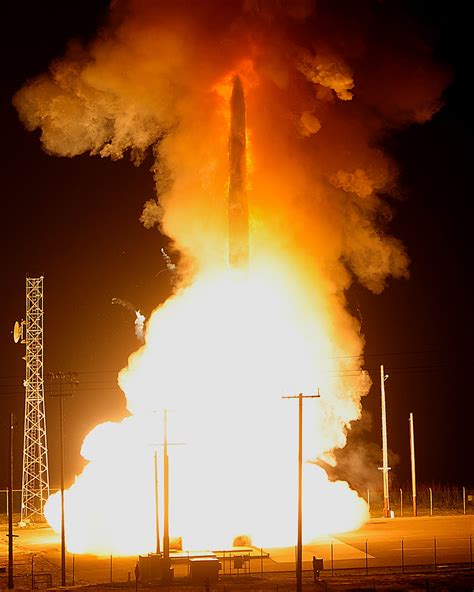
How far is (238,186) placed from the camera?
151 feet

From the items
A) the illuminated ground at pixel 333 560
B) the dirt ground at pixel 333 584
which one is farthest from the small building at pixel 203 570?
the illuminated ground at pixel 333 560

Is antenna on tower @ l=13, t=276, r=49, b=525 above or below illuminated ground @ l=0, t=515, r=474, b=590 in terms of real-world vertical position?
above

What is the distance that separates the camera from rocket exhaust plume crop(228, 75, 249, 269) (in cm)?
4556

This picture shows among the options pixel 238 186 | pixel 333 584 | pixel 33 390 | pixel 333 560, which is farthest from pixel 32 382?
pixel 333 584

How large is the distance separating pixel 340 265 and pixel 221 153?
857cm

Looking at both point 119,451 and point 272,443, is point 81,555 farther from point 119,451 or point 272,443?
point 272,443

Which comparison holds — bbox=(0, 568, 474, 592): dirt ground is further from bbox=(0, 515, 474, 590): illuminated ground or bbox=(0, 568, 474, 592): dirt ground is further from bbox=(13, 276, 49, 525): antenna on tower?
bbox=(13, 276, 49, 525): antenna on tower

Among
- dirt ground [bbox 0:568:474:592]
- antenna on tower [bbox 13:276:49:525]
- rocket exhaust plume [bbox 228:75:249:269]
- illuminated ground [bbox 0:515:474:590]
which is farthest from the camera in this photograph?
antenna on tower [bbox 13:276:49:525]

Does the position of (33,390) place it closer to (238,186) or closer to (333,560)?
(238,186)

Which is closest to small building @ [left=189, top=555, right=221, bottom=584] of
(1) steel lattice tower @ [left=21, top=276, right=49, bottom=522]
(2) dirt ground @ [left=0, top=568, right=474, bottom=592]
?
(2) dirt ground @ [left=0, top=568, right=474, bottom=592]

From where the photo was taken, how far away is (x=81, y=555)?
1784 inches

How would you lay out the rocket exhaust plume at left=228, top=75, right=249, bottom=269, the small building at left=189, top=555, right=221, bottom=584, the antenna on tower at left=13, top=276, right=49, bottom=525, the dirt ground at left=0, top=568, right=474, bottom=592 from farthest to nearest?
1. the antenna on tower at left=13, top=276, right=49, bottom=525
2. the rocket exhaust plume at left=228, top=75, right=249, bottom=269
3. the small building at left=189, top=555, right=221, bottom=584
4. the dirt ground at left=0, top=568, right=474, bottom=592

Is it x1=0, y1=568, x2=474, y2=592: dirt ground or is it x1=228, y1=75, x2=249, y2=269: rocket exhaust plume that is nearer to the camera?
x1=0, y1=568, x2=474, y2=592: dirt ground

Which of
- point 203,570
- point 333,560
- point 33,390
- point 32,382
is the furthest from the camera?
point 32,382
